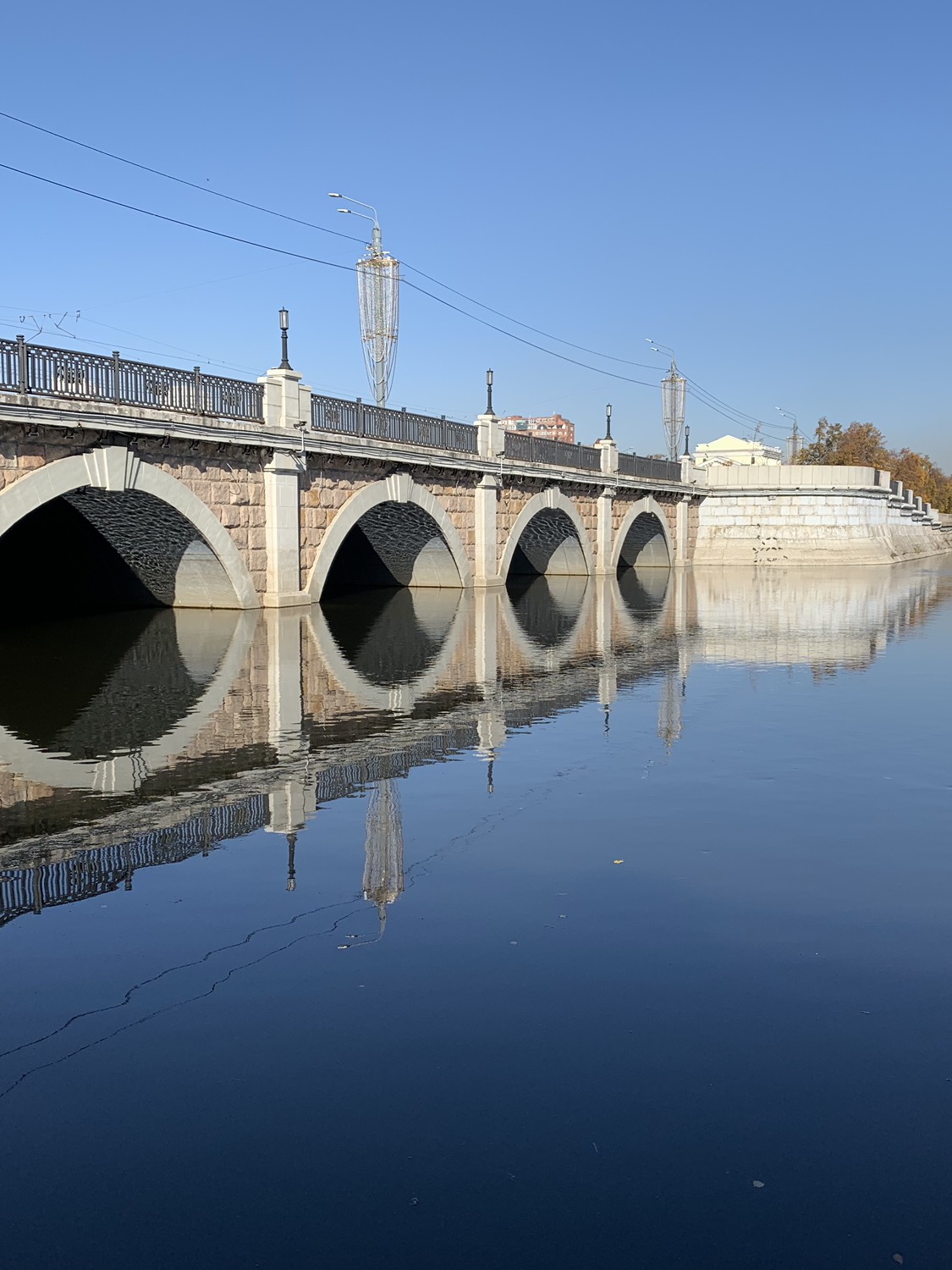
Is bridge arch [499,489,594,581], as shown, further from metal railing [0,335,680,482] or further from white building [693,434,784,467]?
white building [693,434,784,467]

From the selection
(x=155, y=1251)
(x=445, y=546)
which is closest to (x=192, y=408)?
(x=445, y=546)

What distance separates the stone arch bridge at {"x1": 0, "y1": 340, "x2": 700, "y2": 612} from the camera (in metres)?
18.0

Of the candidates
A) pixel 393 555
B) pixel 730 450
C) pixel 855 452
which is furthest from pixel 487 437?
pixel 730 450

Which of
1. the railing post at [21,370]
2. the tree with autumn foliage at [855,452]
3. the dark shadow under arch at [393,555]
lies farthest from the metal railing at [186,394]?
the tree with autumn foliage at [855,452]

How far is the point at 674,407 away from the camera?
60188 millimetres

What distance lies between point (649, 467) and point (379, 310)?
2024 centimetres

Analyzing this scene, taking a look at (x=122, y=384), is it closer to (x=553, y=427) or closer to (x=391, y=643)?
(x=391, y=643)

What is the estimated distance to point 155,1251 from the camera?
329cm

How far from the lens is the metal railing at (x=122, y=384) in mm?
16953

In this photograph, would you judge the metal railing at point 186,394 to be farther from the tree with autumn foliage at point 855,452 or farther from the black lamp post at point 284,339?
the tree with autumn foliage at point 855,452

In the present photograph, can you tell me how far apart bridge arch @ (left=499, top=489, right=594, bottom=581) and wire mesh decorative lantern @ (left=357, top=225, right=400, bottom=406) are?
20.9 ft

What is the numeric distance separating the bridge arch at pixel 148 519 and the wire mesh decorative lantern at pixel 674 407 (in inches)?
1570

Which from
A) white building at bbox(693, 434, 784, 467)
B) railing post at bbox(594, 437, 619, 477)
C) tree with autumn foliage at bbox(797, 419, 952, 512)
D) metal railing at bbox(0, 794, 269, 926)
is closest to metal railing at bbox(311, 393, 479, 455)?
railing post at bbox(594, 437, 619, 477)

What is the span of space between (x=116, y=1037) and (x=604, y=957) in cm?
228
